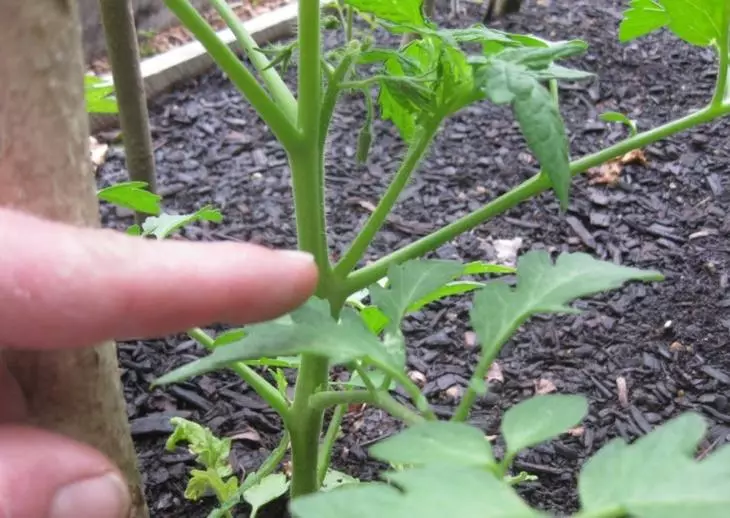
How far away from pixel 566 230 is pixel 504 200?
1.06 meters

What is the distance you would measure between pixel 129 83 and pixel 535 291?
0.99 m

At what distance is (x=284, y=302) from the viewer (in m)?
0.54

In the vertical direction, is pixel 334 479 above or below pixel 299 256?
below

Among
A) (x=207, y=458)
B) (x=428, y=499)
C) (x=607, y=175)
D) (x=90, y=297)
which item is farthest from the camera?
(x=607, y=175)

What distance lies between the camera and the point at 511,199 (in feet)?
2.41

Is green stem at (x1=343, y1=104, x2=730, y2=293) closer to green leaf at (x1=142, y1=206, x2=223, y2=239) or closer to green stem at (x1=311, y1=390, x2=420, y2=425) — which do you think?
green stem at (x1=311, y1=390, x2=420, y2=425)

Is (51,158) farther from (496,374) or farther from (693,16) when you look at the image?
(496,374)

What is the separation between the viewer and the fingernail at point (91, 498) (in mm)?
548

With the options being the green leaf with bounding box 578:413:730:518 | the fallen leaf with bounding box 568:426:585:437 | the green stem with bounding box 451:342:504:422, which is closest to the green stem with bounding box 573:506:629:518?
the green leaf with bounding box 578:413:730:518

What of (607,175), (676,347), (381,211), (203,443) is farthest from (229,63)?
(607,175)

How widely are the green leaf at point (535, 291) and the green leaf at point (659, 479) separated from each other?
0.15m

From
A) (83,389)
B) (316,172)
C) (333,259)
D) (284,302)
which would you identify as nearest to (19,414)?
(83,389)

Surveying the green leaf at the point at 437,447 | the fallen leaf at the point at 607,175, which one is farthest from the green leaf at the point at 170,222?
the fallen leaf at the point at 607,175

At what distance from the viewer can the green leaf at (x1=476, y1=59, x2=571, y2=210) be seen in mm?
583
